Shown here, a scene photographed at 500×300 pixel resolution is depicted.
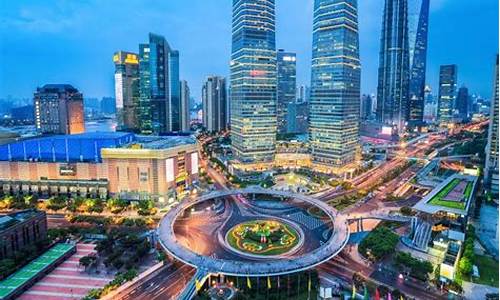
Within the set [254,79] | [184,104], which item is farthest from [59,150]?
[184,104]

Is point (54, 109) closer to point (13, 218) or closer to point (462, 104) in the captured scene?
point (13, 218)

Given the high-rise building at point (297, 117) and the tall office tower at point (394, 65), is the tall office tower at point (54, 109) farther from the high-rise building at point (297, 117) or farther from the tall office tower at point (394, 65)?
the tall office tower at point (394, 65)

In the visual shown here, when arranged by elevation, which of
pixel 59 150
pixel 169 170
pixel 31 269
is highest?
pixel 59 150

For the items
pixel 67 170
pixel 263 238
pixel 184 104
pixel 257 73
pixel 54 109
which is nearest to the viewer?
pixel 263 238

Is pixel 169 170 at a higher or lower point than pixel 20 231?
higher

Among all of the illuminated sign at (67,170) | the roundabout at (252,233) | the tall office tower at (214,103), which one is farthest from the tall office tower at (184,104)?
the roundabout at (252,233)

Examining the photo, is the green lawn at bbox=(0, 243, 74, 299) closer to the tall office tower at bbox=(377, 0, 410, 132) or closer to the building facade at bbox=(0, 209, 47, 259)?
the building facade at bbox=(0, 209, 47, 259)
